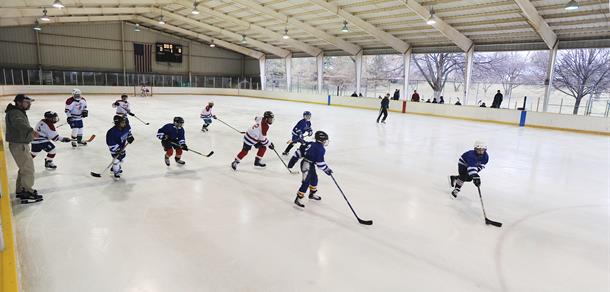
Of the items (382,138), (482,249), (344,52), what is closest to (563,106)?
(382,138)

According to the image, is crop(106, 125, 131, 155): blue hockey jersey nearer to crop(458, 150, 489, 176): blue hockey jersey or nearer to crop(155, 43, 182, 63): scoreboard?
crop(458, 150, 489, 176): blue hockey jersey

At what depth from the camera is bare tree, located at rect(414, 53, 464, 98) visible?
28.8m

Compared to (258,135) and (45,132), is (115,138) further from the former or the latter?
(258,135)

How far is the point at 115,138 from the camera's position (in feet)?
18.0

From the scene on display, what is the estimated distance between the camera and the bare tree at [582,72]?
A: 23.5 metres

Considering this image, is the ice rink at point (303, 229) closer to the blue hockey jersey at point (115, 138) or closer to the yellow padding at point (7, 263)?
the yellow padding at point (7, 263)

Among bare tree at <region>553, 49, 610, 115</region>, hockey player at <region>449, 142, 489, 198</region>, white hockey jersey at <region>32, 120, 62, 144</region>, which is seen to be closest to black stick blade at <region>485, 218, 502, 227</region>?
hockey player at <region>449, 142, 489, 198</region>

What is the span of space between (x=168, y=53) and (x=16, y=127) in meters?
30.1

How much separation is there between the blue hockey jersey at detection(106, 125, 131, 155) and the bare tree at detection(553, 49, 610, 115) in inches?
1046

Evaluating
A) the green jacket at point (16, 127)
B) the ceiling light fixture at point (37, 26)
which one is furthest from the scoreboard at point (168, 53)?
the green jacket at point (16, 127)

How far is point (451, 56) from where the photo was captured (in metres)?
29.2

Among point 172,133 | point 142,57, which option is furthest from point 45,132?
point 142,57

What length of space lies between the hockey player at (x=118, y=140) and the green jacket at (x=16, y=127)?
46.6 inches

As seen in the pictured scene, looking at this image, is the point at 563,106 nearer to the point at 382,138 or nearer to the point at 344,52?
the point at 382,138
